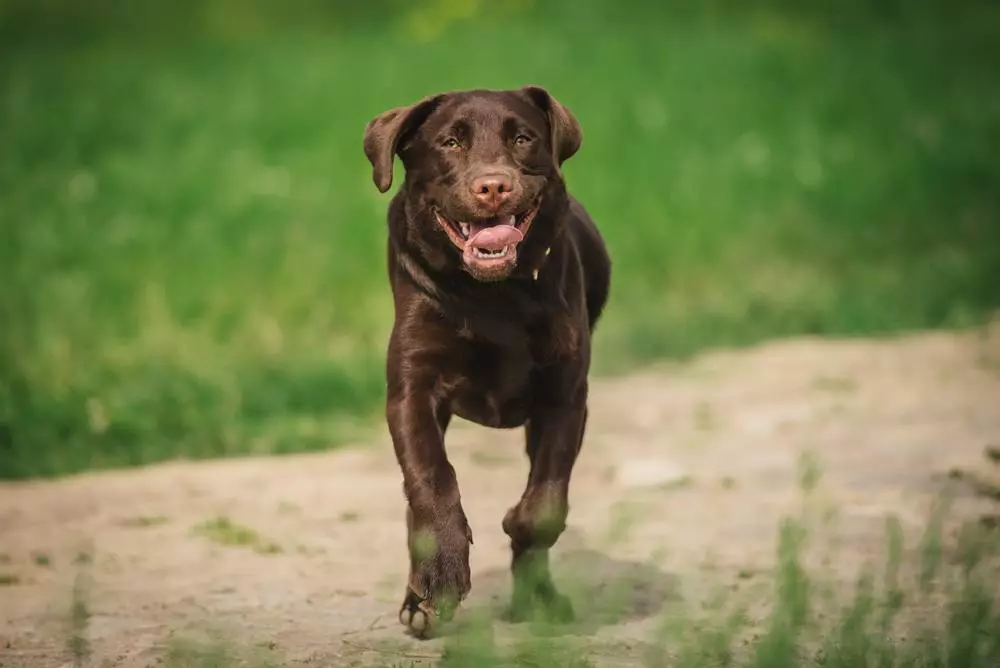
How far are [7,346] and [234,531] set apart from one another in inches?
144

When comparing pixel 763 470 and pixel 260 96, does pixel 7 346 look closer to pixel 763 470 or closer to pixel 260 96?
pixel 763 470

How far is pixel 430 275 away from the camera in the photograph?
559 cm

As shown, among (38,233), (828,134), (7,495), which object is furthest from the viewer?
(828,134)

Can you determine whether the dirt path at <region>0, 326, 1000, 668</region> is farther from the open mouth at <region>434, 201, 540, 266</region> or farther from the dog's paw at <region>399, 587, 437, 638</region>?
the open mouth at <region>434, 201, 540, 266</region>

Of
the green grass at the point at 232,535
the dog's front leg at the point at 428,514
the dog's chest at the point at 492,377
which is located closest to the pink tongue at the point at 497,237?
the dog's chest at the point at 492,377

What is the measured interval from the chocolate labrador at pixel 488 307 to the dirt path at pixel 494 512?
1.51ft

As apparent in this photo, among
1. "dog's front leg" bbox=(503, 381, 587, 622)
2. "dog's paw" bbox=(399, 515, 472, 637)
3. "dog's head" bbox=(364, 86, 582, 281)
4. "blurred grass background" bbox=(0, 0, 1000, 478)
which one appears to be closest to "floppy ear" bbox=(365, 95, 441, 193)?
"dog's head" bbox=(364, 86, 582, 281)

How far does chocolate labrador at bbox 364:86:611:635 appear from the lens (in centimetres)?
539

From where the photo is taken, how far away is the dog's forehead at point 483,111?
18.2 ft

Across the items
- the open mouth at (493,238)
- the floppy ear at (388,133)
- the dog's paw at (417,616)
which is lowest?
the dog's paw at (417,616)

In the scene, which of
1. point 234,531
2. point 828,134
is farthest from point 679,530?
point 828,134

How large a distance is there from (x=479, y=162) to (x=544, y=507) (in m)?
1.06

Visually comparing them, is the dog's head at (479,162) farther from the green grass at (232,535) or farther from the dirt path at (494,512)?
the green grass at (232,535)

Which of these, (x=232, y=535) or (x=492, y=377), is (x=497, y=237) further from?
(x=232, y=535)
